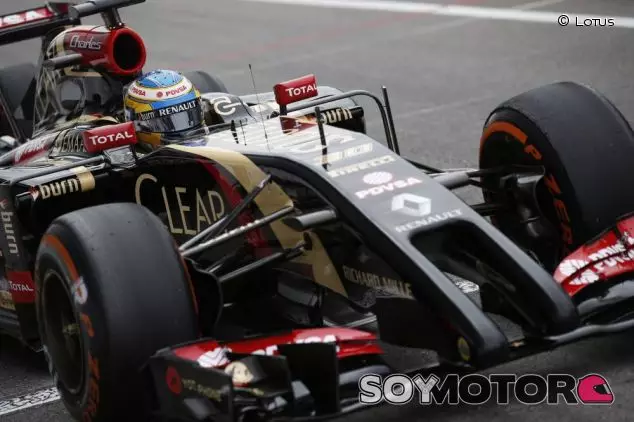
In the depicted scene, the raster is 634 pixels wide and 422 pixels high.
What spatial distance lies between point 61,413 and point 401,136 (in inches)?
220

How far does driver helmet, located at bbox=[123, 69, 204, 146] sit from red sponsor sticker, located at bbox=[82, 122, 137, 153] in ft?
1.31

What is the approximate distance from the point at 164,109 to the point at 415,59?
7612mm

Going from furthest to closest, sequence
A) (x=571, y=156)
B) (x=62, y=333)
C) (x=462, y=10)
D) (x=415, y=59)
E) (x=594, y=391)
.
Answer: (x=462, y=10) < (x=415, y=59) < (x=571, y=156) < (x=62, y=333) < (x=594, y=391)

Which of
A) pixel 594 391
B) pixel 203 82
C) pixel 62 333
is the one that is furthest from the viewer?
pixel 203 82

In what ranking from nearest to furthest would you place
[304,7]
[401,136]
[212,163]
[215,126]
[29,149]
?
[212,163] → [215,126] → [29,149] → [401,136] → [304,7]

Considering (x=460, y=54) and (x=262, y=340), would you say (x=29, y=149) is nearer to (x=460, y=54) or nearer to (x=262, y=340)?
(x=262, y=340)

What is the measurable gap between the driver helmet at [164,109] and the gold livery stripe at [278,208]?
3.01 ft

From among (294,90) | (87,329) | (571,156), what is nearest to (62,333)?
(87,329)

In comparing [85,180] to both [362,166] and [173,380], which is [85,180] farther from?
[173,380]

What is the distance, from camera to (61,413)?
6.22m

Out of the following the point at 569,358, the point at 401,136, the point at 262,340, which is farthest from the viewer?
the point at 401,136

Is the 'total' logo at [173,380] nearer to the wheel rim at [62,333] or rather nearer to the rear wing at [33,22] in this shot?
the wheel rim at [62,333]

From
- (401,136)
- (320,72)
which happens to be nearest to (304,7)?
(320,72)

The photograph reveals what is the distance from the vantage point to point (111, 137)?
6633 mm
